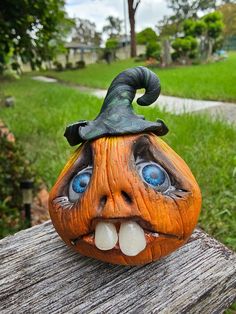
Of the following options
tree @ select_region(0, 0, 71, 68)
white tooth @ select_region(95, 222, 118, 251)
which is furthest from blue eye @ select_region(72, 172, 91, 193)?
tree @ select_region(0, 0, 71, 68)

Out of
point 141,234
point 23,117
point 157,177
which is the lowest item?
point 23,117

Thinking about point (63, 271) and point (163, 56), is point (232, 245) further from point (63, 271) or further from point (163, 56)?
point (163, 56)

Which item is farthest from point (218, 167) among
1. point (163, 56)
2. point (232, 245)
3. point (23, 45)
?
point (163, 56)

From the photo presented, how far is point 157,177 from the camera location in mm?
842

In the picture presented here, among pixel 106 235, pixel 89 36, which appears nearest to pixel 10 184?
pixel 106 235

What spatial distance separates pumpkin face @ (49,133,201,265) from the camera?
2.62ft

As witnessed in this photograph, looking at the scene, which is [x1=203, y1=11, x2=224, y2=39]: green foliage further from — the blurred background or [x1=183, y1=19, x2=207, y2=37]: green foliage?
the blurred background

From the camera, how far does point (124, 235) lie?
80 centimetres

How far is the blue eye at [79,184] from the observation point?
0.87m

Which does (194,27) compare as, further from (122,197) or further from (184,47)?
(122,197)

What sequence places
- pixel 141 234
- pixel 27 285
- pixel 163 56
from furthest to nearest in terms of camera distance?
pixel 163 56 → pixel 27 285 → pixel 141 234

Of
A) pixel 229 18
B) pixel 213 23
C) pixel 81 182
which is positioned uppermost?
pixel 229 18

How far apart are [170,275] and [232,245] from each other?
0.99 meters

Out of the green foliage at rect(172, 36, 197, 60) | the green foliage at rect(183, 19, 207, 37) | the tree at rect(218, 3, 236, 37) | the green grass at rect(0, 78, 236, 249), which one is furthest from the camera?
the tree at rect(218, 3, 236, 37)
